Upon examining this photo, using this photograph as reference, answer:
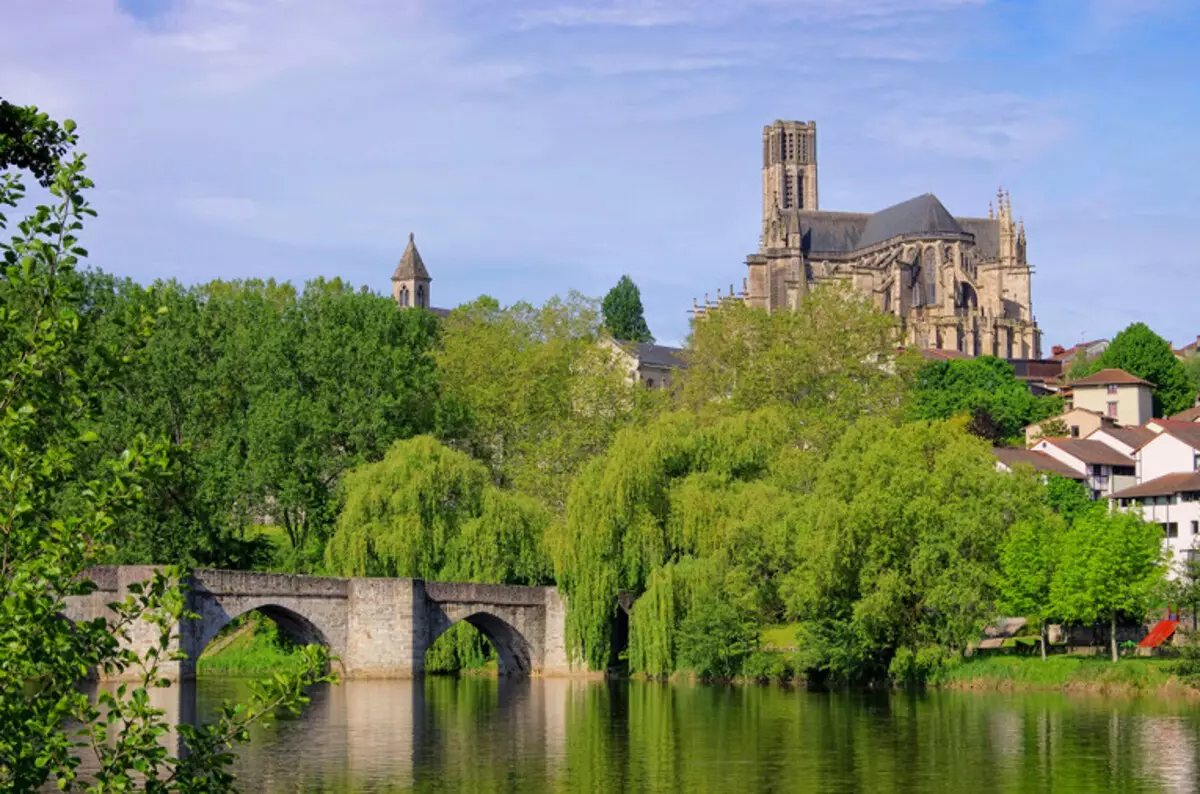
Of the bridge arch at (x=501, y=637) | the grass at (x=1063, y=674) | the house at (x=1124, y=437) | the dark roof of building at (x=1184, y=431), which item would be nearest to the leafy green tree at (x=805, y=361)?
the house at (x=1124, y=437)

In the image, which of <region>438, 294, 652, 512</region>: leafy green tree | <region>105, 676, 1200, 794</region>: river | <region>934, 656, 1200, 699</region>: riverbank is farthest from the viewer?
<region>438, 294, 652, 512</region>: leafy green tree

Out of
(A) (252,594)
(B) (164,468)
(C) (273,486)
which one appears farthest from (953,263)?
(B) (164,468)

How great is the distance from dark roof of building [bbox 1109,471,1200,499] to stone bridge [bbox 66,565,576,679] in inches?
1158

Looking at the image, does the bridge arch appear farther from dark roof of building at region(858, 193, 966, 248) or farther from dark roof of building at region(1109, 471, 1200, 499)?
dark roof of building at region(858, 193, 966, 248)

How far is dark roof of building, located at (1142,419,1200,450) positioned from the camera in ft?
244

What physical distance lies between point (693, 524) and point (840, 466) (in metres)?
4.39

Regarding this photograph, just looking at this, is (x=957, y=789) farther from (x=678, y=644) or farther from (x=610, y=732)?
(x=678, y=644)

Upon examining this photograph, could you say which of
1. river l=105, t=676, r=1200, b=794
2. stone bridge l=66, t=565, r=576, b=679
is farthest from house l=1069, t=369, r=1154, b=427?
river l=105, t=676, r=1200, b=794

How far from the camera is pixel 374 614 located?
47.8 m

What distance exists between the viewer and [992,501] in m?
45.5

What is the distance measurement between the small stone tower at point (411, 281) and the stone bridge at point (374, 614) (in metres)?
108

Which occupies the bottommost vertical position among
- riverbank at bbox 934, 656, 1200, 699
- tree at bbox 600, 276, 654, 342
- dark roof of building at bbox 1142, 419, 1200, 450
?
riverbank at bbox 934, 656, 1200, 699

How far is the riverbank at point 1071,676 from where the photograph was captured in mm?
40531

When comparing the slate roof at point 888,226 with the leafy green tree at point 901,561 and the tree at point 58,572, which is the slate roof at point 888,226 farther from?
the tree at point 58,572
